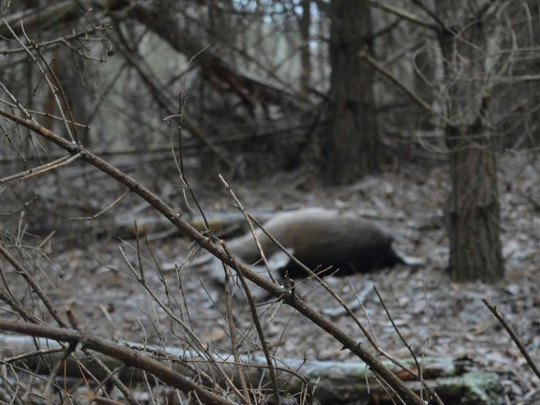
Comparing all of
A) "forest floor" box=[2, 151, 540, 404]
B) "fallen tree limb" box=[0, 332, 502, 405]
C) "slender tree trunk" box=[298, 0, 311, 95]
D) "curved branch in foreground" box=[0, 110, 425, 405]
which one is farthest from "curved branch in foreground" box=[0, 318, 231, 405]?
"slender tree trunk" box=[298, 0, 311, 95]

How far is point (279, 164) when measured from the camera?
1156 cm

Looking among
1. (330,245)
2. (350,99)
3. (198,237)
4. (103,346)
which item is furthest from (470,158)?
(103,346)

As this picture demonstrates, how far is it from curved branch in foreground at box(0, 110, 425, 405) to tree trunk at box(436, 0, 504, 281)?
3.70 metres

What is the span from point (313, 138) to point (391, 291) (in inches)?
194

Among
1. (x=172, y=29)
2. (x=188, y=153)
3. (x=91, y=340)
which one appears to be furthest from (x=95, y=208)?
(x=91, y=340)

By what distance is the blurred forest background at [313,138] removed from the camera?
20.3 ft

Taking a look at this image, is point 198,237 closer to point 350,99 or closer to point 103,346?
point 103,346

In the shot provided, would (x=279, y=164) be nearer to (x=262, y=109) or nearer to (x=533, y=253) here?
(x=262, y=109)

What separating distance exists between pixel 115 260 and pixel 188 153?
3.17 m

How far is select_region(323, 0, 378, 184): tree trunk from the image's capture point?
1005cm

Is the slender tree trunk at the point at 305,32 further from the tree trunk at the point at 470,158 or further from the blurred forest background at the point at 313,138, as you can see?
the tree trunk at the point at 470,158

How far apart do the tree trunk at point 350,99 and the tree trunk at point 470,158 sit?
13.0ft

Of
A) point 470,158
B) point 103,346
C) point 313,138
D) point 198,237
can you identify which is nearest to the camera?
point 103,346

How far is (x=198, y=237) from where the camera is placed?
2.21m
